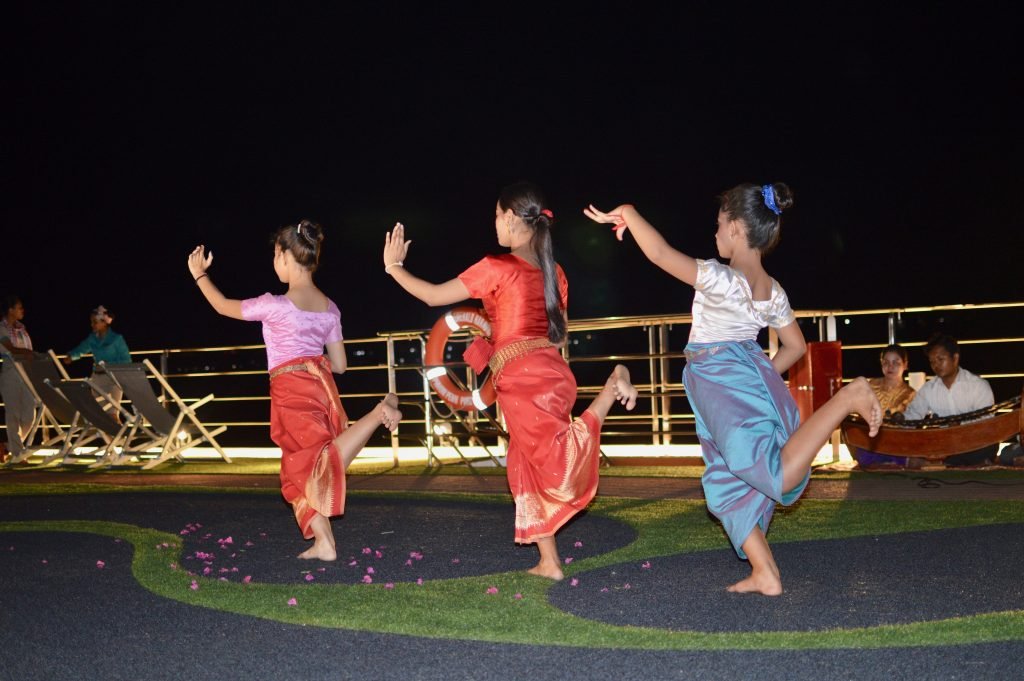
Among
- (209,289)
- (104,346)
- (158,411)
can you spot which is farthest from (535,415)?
(104,346)

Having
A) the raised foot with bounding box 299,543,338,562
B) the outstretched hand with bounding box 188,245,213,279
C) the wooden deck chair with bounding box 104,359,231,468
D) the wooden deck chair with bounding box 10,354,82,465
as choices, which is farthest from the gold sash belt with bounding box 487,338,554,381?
the wooden deck chair with bounding box 10,354,82,465

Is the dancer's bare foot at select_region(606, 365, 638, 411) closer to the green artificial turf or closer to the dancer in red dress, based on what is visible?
the dancer in red dress

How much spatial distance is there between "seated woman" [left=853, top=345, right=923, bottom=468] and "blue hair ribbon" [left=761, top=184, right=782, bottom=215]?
3644 mm

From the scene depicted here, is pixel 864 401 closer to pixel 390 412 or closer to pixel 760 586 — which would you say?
pixel 760 586

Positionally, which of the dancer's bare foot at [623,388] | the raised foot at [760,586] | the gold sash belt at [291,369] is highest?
the gold sash belt at [291,369]

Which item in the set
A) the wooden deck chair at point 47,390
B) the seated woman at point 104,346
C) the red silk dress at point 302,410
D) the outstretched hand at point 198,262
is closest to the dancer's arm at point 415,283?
the red silk dress at point 302,410

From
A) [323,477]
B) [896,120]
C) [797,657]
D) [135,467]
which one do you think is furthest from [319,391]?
[896,120]

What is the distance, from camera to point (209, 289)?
155 inches

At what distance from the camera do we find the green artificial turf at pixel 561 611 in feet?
8.11

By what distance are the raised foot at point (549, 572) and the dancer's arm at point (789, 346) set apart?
1.00 meters

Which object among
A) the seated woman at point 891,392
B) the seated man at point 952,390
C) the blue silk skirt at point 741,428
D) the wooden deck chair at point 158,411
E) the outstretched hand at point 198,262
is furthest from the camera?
the wooden deck chair at point 158,411

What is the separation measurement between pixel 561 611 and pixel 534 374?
93 centimetres

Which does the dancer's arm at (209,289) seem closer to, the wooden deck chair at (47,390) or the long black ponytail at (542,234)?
the long black ponytail at (542,234)

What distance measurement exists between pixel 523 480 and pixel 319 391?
3.36 feet
